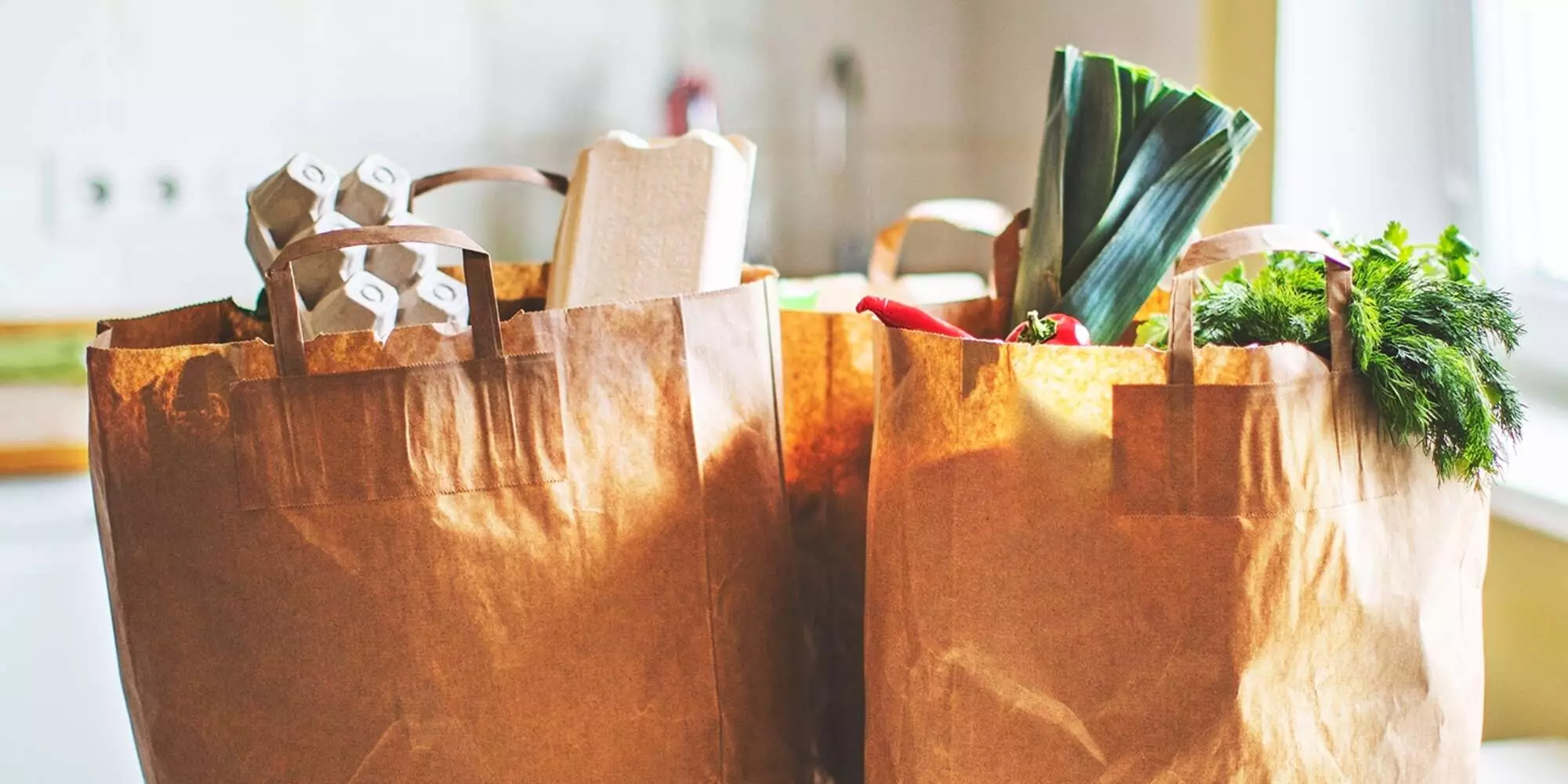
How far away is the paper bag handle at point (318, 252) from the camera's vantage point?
0.54 metres

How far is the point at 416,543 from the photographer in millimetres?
570

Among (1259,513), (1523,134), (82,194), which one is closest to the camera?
(1259,513)

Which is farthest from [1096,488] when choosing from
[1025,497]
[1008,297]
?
[1008,297]

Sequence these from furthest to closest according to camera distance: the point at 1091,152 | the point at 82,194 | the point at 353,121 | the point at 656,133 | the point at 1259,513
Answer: the point at 656,133 < the point at 353,121 < the point at 82,194 < the point at 1091,152 < the point at 1259,513

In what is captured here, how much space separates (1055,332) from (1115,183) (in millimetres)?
160

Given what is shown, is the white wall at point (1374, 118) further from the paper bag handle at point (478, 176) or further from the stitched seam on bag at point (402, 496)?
the stitched seam on bag at point (402, 496)

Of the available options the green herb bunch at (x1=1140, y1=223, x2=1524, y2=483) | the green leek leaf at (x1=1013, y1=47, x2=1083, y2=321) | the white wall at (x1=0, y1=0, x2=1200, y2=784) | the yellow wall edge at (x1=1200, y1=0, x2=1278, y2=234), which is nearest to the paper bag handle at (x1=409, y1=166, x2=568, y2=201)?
the green leek leaf at (x1=1013, y1=47, x2=1083, y2=321)

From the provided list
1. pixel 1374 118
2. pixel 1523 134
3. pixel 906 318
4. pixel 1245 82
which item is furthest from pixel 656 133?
pixel 906 318

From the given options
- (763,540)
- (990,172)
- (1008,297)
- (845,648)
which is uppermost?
(990,172)

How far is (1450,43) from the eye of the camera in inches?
40.2

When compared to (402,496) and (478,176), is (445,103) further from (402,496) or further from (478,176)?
(402,496)

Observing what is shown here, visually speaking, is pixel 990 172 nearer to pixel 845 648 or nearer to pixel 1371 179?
pixel 1371 179

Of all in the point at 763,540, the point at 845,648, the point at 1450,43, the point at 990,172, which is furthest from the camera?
the point at 990,172

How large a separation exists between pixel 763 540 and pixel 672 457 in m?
0.08
